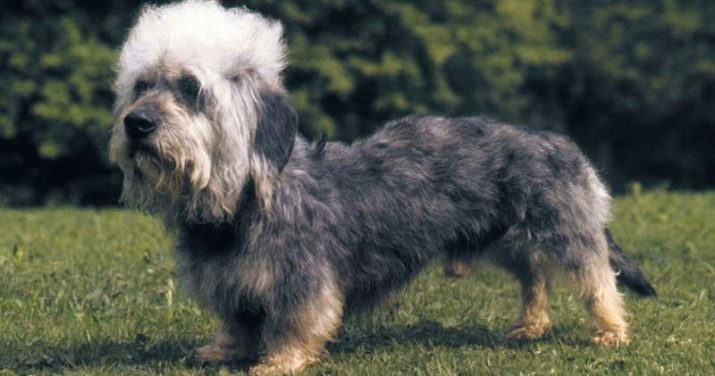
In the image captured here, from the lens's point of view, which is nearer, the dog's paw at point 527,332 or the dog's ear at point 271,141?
the dog's ear at point 271,141

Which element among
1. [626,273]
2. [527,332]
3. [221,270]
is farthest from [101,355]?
[626,273]

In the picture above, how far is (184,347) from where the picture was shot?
23.9 ft

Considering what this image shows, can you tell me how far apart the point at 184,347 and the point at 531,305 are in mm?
2138

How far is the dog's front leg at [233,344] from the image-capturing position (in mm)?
6879

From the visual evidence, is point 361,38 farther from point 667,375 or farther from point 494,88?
point 667,375

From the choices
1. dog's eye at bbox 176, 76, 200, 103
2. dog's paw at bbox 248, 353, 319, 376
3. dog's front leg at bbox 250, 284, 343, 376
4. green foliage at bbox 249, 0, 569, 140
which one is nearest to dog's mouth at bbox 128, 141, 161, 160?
dog's eye at bbox 176, 76, 200, 103

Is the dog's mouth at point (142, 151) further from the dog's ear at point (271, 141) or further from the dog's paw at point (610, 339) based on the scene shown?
the dog's paw at point (610, 339)

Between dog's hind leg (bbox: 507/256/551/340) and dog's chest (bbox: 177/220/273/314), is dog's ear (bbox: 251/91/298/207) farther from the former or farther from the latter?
dog's hind leg (bbox: 507/256/551/340)

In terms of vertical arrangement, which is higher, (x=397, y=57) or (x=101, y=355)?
(x=101, y=355)

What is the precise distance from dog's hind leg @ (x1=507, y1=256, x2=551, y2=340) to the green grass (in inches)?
4.1

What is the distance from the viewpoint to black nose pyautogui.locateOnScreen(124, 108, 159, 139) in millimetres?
6020

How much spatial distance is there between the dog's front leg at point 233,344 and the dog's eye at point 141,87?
1363 millimetres

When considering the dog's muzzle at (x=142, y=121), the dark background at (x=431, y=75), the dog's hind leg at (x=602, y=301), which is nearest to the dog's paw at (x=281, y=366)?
the dog's muzzle at (x=142, y=121)

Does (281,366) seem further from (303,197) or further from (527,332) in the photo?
(527,332)
